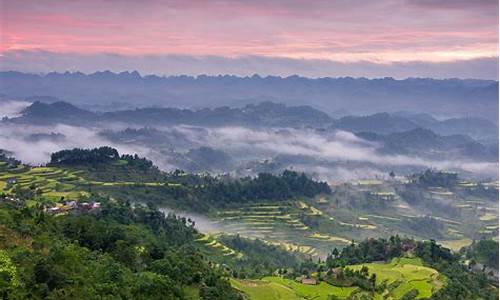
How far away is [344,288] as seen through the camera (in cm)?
1925

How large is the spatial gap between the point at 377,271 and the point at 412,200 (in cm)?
5362

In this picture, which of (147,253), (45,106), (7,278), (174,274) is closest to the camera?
(7,278)

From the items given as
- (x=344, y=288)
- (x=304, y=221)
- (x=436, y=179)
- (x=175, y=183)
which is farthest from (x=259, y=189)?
(x=436, y=179)

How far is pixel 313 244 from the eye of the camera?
43.5 m

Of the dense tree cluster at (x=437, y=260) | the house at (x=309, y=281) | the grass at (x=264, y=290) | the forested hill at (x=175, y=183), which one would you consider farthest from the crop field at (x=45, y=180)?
the grass at (x=264, y=290)

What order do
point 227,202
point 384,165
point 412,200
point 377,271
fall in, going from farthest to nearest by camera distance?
point 384,165, point 412,200, point 227,202, point 377,271

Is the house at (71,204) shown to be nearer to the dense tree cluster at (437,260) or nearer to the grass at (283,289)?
the grass at (283,289)

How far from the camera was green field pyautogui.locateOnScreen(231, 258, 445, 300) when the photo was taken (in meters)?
17.2

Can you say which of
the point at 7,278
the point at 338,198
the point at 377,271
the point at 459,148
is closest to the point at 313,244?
the point at 338,198

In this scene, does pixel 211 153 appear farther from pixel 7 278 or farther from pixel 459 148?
pixel 7 278

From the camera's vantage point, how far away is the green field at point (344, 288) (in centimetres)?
1717

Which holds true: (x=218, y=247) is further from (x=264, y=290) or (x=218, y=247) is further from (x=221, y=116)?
(x=221, y=116)

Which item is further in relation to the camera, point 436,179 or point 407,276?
point 436,179

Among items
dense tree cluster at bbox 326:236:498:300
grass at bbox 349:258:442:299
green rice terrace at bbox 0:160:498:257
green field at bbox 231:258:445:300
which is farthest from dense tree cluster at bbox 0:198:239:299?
green rice terrace at bbox 0:160:498:257
